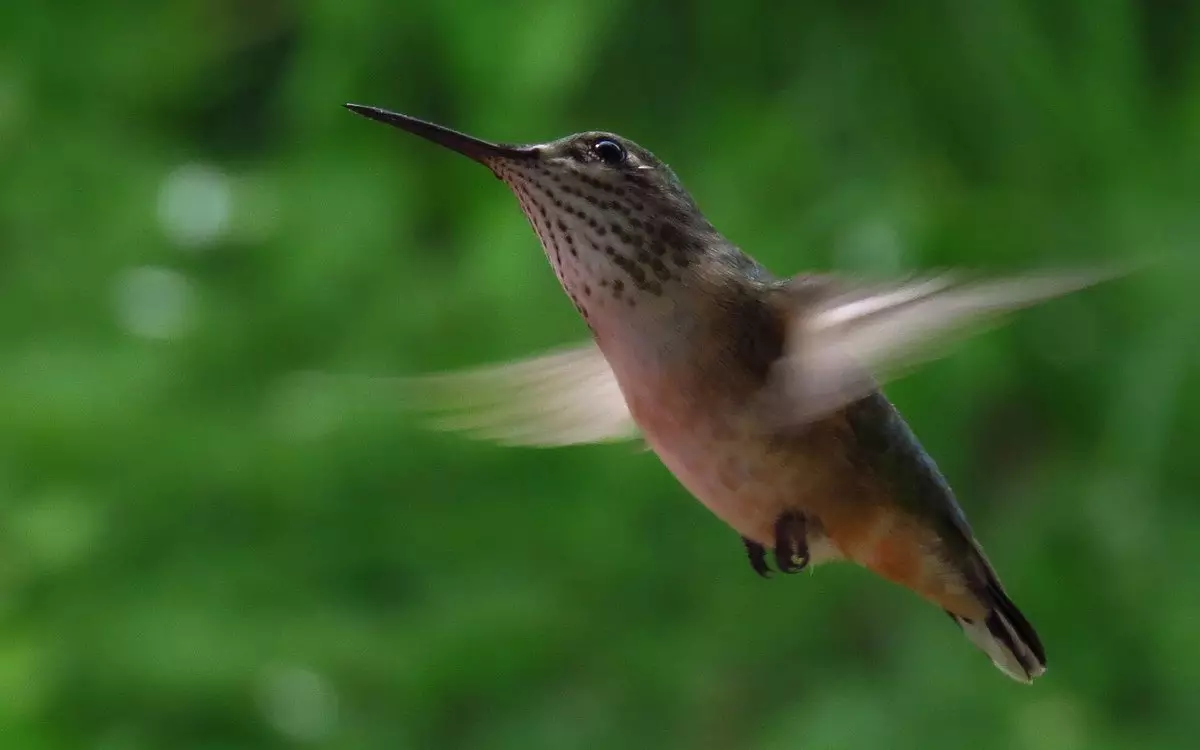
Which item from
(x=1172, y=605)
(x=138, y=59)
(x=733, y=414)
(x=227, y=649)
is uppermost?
(x=138, y=59)

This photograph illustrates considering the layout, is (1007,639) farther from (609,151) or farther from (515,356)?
(515,356)

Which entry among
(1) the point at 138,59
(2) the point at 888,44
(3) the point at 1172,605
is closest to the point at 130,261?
(1) the point at 138,59

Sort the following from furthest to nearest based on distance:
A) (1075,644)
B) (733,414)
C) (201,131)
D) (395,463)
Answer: (201,131), (395,463), (1075,644), (733,414)

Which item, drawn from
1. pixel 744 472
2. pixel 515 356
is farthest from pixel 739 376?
pixel 515 356

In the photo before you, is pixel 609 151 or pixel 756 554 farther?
pixel 756 554

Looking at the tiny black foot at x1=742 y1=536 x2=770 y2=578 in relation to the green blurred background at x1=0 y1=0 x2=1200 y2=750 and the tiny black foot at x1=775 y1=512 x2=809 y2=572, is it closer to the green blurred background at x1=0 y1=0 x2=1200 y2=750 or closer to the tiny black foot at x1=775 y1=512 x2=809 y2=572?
the tiny black foot at x1=775 y1=512 x2=809 y2=572

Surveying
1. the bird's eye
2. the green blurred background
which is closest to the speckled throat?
the bird's eye

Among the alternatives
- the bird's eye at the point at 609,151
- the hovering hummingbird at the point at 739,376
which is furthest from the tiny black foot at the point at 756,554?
the bird's eye at the point at 609,151

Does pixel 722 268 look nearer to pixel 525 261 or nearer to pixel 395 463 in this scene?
pixel 525 261
